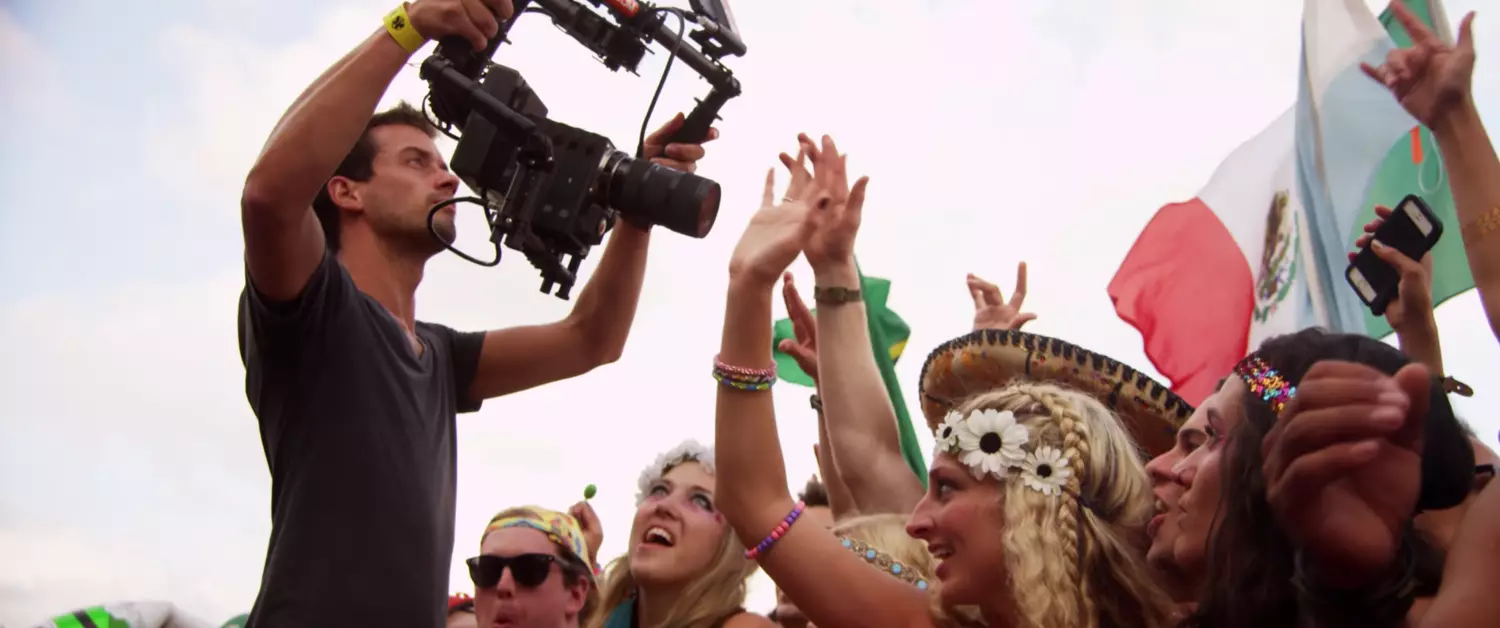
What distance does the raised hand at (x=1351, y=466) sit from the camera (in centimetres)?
172

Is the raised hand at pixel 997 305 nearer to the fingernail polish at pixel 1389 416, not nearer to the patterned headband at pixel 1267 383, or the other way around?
the patterned headband at pixel 1267 383

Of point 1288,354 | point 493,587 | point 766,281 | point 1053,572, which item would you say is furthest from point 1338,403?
point 493,587

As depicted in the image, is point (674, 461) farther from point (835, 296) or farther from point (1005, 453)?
point (1005, 453)

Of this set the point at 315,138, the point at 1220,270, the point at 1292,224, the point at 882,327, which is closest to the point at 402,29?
the point at 315,138

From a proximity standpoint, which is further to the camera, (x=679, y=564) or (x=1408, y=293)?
(x=679, y=564)

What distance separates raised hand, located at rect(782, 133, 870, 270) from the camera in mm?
3418

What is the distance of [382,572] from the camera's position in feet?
7.57

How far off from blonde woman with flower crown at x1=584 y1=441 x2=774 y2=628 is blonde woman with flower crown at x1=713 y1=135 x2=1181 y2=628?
1.32 metres

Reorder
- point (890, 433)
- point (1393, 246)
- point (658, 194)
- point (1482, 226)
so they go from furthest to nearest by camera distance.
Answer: point (890, 433), point (1393, 246), point (1482, 226), point (658, 194)

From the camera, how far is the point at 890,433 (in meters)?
3.89

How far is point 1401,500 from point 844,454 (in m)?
2.12

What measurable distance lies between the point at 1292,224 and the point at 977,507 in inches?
130

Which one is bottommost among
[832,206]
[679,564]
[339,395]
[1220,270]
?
[679,564]

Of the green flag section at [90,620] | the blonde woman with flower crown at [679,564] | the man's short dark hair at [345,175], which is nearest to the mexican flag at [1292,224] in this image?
the blonde woman with flower crown at [679,564]
